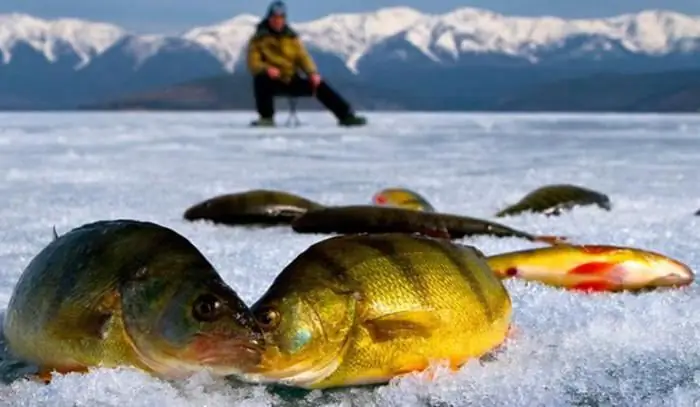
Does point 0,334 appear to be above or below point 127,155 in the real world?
above

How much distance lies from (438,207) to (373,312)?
3809 millimetres

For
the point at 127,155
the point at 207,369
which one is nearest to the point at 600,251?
the point at 207,369

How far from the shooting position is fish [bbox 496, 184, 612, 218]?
5.03m

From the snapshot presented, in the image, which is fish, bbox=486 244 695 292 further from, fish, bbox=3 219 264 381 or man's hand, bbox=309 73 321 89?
man's hand, bbox=309 73 321 89

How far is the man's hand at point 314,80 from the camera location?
50.2 feet

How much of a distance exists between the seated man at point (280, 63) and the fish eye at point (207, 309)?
13.3 meters

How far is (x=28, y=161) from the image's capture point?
900cm

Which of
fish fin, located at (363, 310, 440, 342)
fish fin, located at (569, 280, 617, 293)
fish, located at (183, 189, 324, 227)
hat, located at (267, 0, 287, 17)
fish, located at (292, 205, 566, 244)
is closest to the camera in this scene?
fish fin, located at (363, 310, 440, 342)

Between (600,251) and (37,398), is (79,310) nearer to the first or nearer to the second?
(37,398)

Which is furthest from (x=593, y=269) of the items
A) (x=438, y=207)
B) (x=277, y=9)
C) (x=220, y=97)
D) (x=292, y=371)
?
(x=220, y=97)

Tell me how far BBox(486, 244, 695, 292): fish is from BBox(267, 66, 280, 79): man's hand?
12485 millimetres

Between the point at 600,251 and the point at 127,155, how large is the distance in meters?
7.70

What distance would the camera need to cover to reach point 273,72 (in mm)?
15156

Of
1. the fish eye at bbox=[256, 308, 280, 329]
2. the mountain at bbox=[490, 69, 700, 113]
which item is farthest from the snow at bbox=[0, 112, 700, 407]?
the mountain at bbox=[490, 69, 700, 113]
